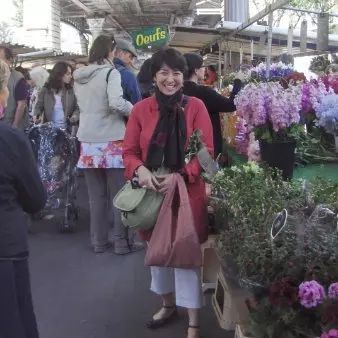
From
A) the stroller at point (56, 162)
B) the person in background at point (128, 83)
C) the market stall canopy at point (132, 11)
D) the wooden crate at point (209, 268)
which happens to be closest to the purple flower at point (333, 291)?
the wooden crate at point (209, 268)

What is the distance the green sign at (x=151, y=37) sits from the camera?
14.0 meters

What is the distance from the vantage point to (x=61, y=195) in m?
6.24

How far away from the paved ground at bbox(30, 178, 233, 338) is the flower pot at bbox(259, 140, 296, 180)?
1175 millimetres

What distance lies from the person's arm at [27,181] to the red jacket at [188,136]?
0.88 m

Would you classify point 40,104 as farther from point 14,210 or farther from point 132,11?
point 132,11

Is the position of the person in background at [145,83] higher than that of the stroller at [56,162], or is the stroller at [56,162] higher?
the person in background at [145,83]

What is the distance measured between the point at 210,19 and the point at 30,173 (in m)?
34.0

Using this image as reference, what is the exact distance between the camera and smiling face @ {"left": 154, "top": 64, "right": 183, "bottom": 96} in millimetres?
3221

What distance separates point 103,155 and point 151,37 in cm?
1030

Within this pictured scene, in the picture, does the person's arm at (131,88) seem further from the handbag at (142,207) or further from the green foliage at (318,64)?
the green foliage at (318,64)

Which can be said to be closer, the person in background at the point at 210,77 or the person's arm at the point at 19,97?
the person's arm at the point at 19,97

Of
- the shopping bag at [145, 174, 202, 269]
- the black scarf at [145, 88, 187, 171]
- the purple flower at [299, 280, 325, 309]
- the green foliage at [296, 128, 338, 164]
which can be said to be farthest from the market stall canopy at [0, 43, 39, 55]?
the purple flower at [299, 280, 325, 309]

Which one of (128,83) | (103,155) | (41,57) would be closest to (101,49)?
(128,83)

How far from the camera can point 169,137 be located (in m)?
3.17
